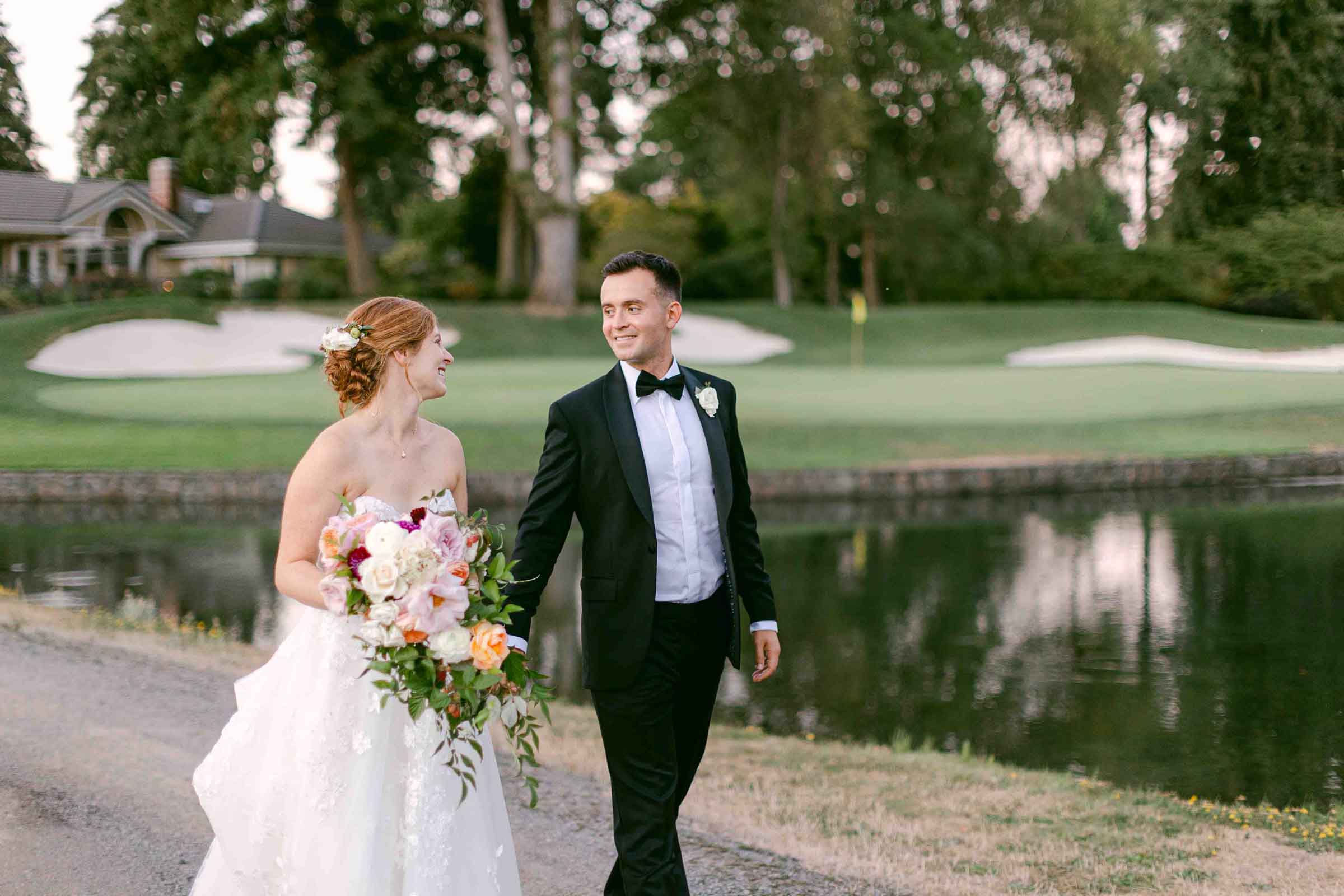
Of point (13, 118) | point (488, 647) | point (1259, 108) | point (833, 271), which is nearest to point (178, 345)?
point (13, 118)

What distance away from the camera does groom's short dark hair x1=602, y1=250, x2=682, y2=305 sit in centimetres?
349

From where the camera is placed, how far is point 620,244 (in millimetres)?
48344

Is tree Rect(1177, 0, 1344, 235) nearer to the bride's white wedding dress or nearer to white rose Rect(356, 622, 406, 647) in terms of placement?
the bride's white wedding dress

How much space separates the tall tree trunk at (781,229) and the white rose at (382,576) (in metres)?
32.6

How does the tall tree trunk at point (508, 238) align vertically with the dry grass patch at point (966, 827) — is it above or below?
above

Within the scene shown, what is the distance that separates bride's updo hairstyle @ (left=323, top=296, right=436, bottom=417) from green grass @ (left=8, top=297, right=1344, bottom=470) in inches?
176

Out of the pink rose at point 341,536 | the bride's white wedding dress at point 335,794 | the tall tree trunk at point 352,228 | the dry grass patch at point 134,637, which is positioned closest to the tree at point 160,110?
the tall tree trunk at point 352,228

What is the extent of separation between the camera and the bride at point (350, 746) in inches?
125

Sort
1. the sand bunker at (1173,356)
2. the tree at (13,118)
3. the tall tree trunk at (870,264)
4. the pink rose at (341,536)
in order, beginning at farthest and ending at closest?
the tall tree trunk at (870,264) < the sand bunker at (1173,356) < the tree at (13,118) < the pink rose at (341,536)

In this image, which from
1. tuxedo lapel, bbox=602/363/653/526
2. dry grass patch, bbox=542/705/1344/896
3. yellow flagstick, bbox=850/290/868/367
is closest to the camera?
tuxedo lapel, bbox=602/363/653/526

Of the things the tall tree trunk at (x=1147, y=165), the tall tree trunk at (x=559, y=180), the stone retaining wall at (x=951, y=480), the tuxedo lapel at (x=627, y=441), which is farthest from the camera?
the tall tree trunk at (x=559, y=180)

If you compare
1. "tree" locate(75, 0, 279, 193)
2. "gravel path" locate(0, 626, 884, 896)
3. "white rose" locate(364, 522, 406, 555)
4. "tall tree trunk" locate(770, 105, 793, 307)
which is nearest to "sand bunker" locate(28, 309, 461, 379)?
"tree" locate(75, 0, 279, 193)

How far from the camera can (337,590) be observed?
2.97m

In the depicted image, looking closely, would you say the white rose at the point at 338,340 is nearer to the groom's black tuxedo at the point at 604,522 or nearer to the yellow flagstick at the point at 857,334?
the groom's black tuxedo at the point at 604,522
